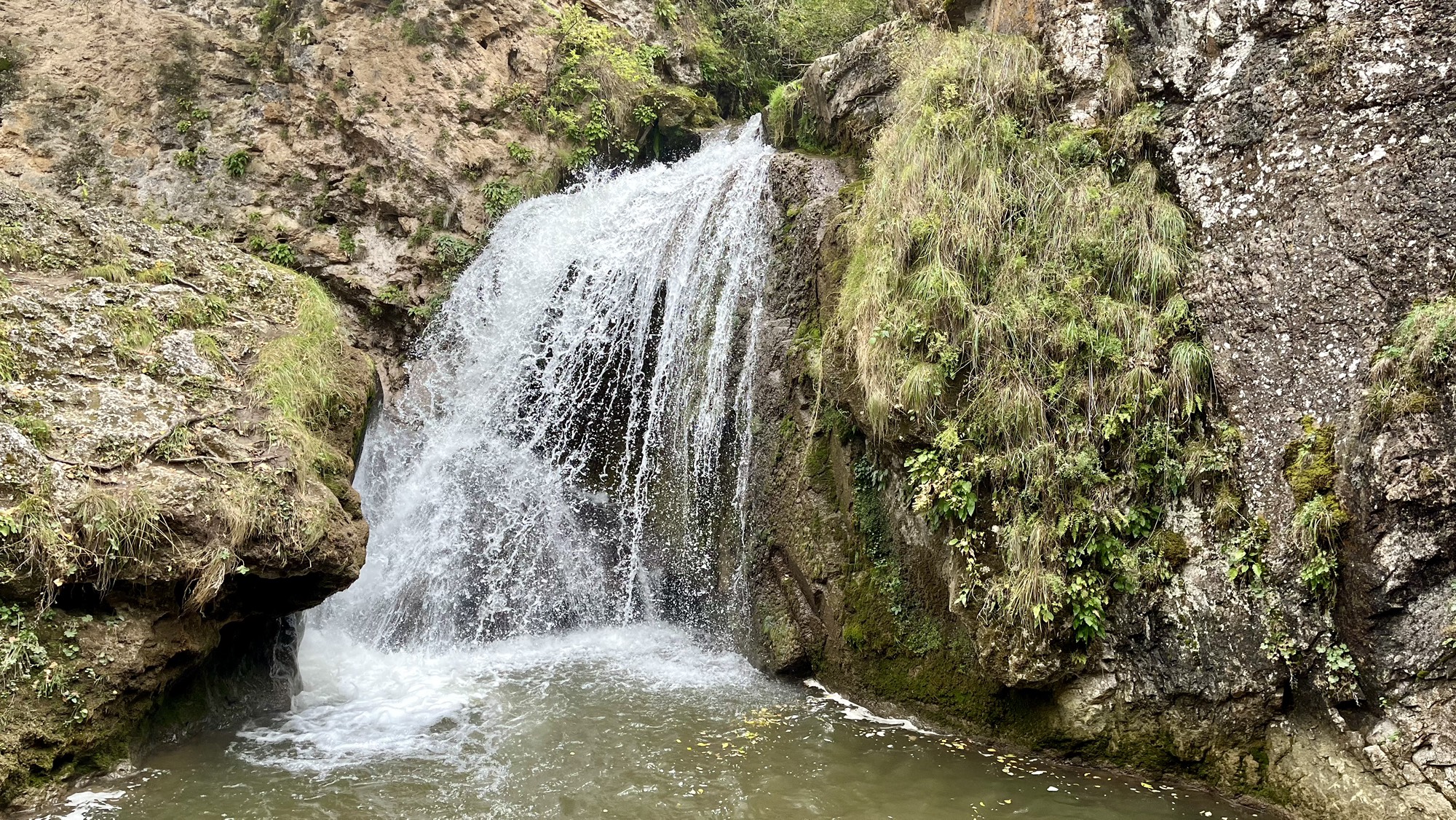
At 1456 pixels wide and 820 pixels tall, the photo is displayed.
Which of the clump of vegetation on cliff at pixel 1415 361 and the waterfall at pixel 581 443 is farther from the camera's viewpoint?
the waterfall at pixel 581 443

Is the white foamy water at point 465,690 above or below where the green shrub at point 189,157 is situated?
below

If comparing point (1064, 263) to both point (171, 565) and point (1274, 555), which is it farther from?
point (171, 565)

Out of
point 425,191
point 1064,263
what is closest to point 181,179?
point 425,191

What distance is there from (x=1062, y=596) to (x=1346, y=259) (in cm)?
281

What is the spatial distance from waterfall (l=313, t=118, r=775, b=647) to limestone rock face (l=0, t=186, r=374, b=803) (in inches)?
59.7

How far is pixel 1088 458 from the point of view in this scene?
5.77m

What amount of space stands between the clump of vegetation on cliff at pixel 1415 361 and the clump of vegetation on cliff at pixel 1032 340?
34.1 inches

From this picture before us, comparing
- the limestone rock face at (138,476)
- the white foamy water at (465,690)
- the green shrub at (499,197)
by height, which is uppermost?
the green shrub at (499,197)

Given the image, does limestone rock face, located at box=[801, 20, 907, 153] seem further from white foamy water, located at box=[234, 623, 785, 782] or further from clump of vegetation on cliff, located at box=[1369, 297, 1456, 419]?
white foamy water, located at box=[234, 623, 785, 782]

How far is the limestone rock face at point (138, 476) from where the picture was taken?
17.4ft

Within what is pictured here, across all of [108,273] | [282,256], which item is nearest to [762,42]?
[282,256]

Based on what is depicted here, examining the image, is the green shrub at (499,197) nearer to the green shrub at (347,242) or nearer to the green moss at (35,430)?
the green shrub at (347,242)

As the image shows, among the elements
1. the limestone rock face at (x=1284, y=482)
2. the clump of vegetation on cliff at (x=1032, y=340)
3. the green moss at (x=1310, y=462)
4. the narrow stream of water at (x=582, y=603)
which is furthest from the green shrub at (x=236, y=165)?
the green moss at (x=1310, y=462)

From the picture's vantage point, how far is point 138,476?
591 centimetres
